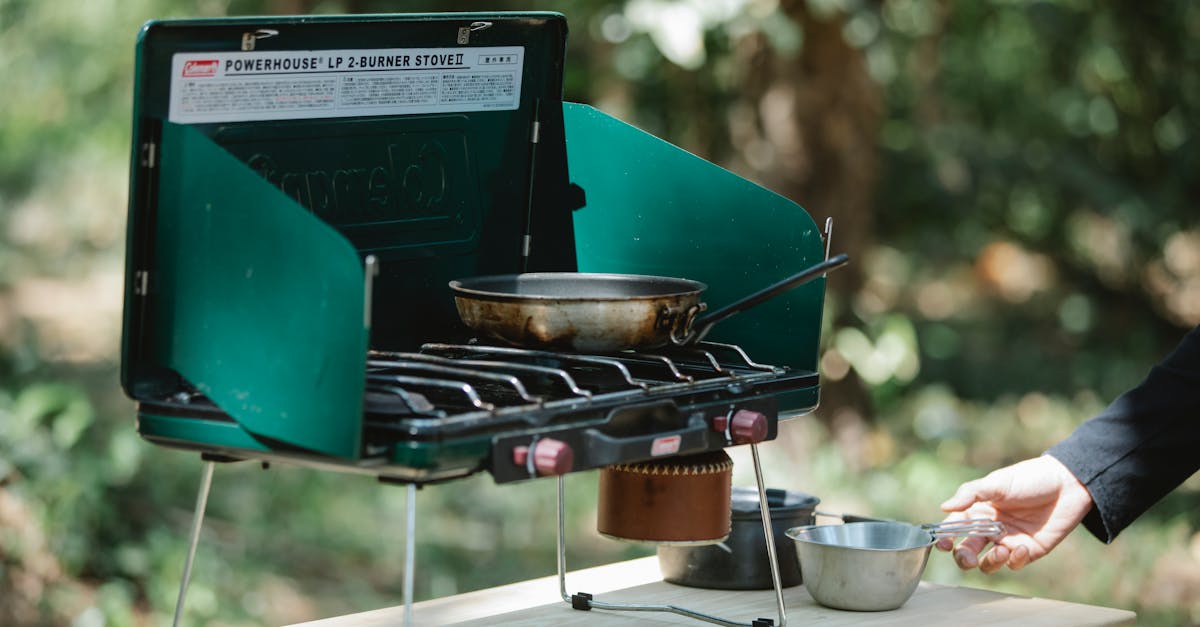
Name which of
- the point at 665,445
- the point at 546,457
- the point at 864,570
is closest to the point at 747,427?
the point at 665,445

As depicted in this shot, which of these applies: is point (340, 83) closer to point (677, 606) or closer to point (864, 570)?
point (677, 606)

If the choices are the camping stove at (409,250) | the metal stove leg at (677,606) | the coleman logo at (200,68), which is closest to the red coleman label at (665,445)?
the camping stove at (409,250)

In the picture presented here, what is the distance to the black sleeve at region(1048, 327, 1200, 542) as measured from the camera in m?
2.64

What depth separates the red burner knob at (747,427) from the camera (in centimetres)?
219

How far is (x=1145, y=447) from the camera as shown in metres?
2.64

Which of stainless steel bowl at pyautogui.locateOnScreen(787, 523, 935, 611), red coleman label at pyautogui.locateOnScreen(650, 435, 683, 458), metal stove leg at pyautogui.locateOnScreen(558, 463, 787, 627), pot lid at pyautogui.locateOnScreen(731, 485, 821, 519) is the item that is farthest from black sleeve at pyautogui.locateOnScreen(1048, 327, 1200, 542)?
red coleman label at pyautogui.locateOnScreen(650, 435, 683, 458)

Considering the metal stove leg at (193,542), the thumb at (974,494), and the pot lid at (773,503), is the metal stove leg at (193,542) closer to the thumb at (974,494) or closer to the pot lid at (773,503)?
the pot lid at (773,503)

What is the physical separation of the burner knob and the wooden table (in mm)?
745

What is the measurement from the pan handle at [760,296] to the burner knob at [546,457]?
45cm

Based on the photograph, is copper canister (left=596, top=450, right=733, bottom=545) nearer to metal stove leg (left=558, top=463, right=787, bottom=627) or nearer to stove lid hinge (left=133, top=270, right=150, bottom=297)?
metal stove leg (left=558, top=463, right=787, bottom=627)

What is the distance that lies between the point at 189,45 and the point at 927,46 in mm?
6674

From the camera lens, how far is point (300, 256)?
183cm

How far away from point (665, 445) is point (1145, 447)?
1.07 m

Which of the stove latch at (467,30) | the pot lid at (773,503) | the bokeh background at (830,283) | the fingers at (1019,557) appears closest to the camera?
the stove latch at (467,30)
